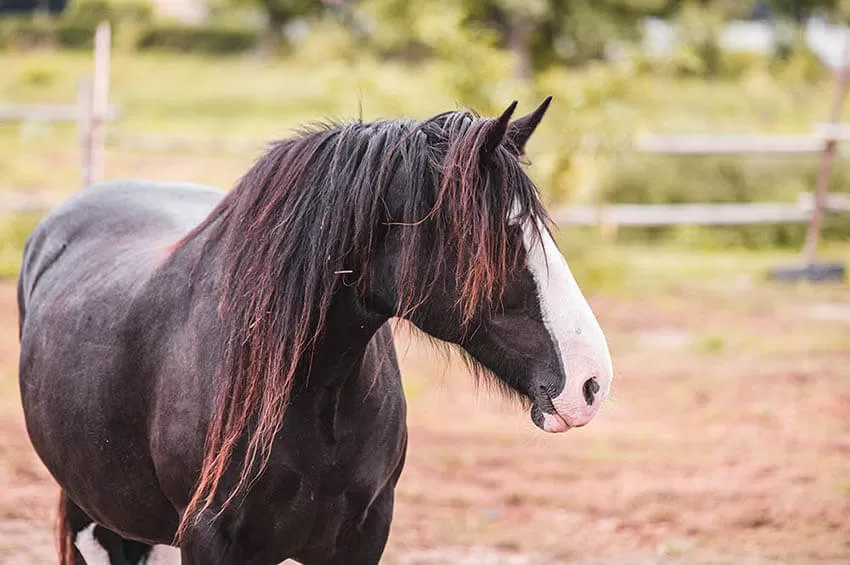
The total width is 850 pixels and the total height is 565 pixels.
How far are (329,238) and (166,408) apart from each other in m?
0.59

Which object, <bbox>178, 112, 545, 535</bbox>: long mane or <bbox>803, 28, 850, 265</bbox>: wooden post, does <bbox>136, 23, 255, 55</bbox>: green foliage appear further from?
<bbox>178, 112, 545, 535</bbox>: long mane

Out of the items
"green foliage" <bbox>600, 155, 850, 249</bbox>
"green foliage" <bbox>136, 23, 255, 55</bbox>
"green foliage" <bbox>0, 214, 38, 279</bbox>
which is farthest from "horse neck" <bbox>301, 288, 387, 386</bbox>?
"green foliage" <bbox>136, 23, 255, 55</bbox>

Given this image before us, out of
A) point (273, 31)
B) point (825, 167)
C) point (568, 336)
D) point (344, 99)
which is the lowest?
point (273, 31)

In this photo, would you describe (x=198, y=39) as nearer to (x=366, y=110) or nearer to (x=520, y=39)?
(x=520, y=39)

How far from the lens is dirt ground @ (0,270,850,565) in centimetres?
475

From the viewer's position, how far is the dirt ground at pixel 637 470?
187 inches

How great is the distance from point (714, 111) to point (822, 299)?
10.6m

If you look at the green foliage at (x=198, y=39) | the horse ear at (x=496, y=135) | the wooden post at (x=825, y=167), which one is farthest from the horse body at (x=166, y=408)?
the green foliage at (x=198, y=39)

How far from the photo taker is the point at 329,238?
2330 millimetres

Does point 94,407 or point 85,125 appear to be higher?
point 94,407

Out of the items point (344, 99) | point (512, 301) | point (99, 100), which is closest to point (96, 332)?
point (512, 301)

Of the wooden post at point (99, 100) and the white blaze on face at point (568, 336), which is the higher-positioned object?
the white blaze on face at point (568, 336)

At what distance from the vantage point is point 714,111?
67.5 feet

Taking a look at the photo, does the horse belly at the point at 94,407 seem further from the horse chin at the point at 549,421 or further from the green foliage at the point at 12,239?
the green foliage at the point at 12,239
